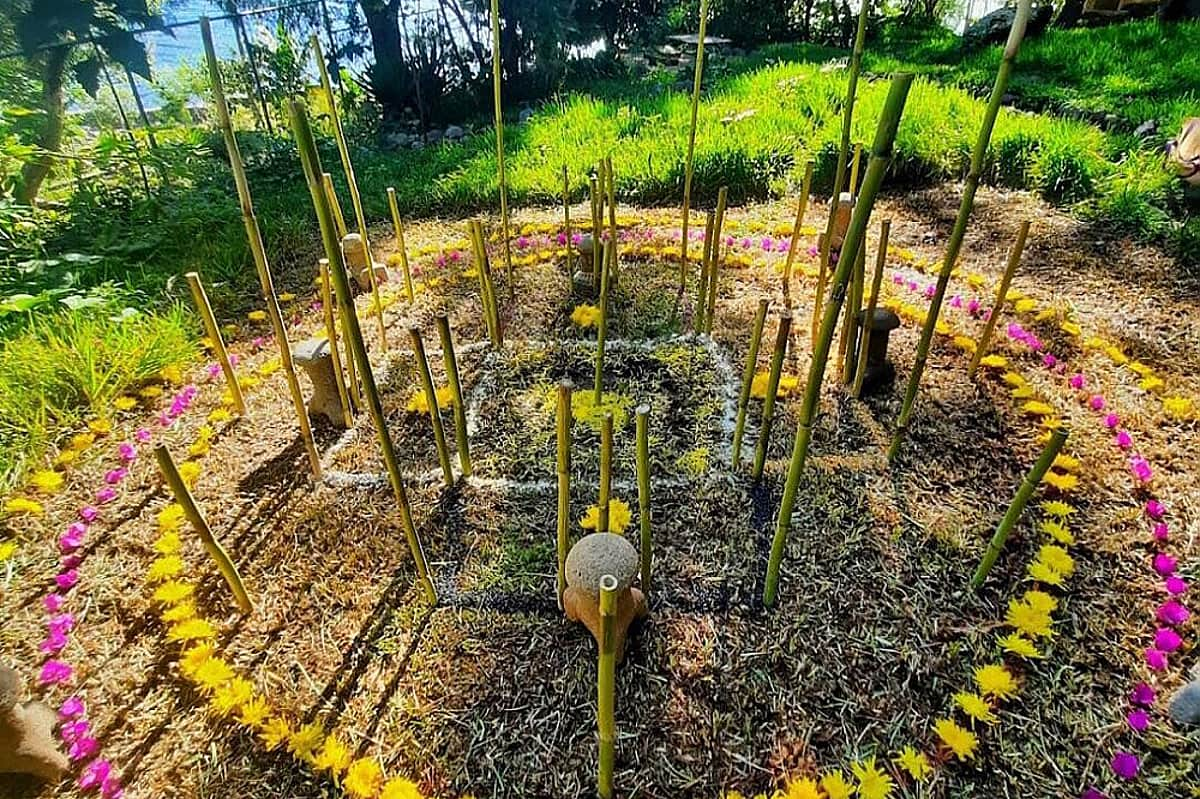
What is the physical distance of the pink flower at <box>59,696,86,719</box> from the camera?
5.00 ft

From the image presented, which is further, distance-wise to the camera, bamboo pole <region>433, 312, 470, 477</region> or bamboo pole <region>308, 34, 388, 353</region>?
bamboo pole <region>308, 34, 388, 353</region>

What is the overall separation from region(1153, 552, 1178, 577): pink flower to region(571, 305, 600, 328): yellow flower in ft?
7.33

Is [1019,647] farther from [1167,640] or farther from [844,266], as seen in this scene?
[844,266]

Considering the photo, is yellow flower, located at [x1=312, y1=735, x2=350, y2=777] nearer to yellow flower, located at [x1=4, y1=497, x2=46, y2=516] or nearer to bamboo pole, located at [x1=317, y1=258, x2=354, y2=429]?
bamboo pole, located at [x1=317, y1=258, x2=354, y2=429]

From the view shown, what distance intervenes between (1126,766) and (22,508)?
10.8 ft

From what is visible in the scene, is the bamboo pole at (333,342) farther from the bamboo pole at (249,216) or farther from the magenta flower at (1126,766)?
the magenta flower at (1126,766)

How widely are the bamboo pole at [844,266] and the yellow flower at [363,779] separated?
3.54ft

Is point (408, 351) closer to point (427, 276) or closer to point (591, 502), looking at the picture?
point (427, 276)

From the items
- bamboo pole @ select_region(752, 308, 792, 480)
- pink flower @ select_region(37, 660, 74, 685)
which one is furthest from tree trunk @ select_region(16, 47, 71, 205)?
bamboo pole @ select_region(752, 308, 792, 480)

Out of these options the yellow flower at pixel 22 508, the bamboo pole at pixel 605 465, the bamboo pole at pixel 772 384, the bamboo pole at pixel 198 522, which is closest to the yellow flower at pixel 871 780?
the bamboo pole at pixel 605 465

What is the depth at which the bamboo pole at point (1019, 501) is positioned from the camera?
147cm

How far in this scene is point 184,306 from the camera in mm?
3279

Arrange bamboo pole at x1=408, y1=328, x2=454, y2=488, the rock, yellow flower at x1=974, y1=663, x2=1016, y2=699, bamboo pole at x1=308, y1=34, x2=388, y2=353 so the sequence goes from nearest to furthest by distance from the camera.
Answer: the rock
yellow flower at x1=974, y1=663, x2=1016, y2=699
bamboo pole at x1=408, y1=328, x2=454, y2=488
bamboo pole at x1=308, y1=34, x2=388, y2=353

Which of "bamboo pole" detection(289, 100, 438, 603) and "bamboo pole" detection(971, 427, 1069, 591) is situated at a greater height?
"bamboo pole" detection(289, 100, 438, 603)
